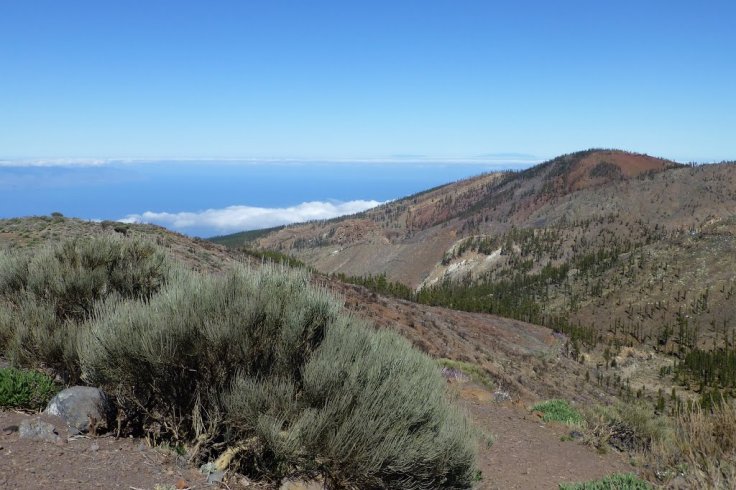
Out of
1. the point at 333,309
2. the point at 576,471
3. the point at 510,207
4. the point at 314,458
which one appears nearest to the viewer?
the point at 314,458

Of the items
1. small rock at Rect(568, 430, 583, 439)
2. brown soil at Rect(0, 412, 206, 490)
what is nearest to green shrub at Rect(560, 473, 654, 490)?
small rock at Rect(568, 430, 583, 439)

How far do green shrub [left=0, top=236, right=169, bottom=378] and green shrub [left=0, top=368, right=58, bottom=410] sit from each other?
22.1 inches

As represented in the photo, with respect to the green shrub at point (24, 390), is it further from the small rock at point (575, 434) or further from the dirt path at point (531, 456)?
the small rock at point (575, 434)

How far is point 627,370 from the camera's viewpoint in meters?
42.1

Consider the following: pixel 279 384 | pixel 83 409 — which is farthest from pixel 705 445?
pixel 83 409

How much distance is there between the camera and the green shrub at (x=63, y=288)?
6918 mm

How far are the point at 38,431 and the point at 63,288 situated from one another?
3424mm

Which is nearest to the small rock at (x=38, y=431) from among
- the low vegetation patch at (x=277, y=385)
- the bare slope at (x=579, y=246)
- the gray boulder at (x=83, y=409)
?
the gray boulder at (x=83, y=409)

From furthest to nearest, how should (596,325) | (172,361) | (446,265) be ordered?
(446,265) < (596,325) < (172,361)

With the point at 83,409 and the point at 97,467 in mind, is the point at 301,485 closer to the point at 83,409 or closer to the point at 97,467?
the point at 97,467

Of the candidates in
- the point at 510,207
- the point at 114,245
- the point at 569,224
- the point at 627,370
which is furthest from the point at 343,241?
the point at 114,245

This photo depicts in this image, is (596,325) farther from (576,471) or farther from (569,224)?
(576,471)

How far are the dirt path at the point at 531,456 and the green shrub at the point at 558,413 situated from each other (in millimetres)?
323

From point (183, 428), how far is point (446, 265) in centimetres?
9438
